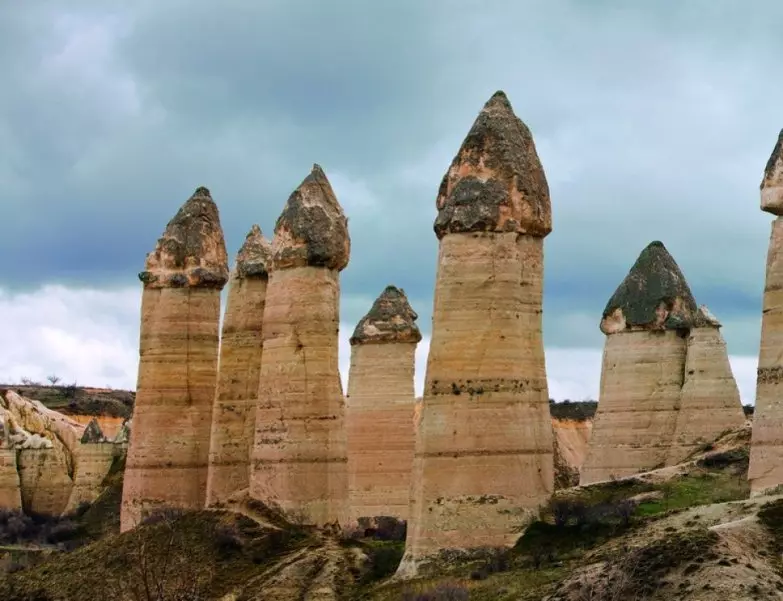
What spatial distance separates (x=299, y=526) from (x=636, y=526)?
343 inches

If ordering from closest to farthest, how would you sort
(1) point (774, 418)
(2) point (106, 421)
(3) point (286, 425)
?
(1) point (774, 418) → (3) point (286, 425) → (2) point (106, 421)

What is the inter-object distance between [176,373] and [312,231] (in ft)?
22.5

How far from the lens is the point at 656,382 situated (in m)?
37.2

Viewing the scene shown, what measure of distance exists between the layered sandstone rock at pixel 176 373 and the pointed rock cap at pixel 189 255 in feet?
0.08

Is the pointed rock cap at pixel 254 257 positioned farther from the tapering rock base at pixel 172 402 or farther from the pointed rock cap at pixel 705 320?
the pointed rock cap at pixel 705 320

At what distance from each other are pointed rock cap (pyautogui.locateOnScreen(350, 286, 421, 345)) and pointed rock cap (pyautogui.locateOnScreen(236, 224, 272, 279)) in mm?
3768

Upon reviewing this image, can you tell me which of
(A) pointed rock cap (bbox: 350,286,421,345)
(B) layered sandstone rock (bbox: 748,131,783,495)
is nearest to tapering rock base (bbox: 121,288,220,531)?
(A) pointed rock cap (bbox: 350,286,421,345)

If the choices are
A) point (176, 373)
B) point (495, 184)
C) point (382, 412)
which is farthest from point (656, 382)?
point (176, 373)

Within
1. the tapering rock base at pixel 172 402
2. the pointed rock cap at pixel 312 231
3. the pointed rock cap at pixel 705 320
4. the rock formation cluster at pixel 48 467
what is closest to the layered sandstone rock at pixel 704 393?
the pointed rock cap at pixel 705 320

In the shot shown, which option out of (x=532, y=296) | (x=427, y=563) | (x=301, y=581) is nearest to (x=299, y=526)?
(x=301, y=581)

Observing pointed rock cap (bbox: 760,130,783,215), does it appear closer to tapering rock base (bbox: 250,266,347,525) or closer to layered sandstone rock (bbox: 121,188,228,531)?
tapering rock base (bbox: 250,266,347,525)

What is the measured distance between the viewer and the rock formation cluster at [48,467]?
179ft

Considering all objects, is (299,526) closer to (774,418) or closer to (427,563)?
(427,563)

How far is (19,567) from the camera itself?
120 ft
